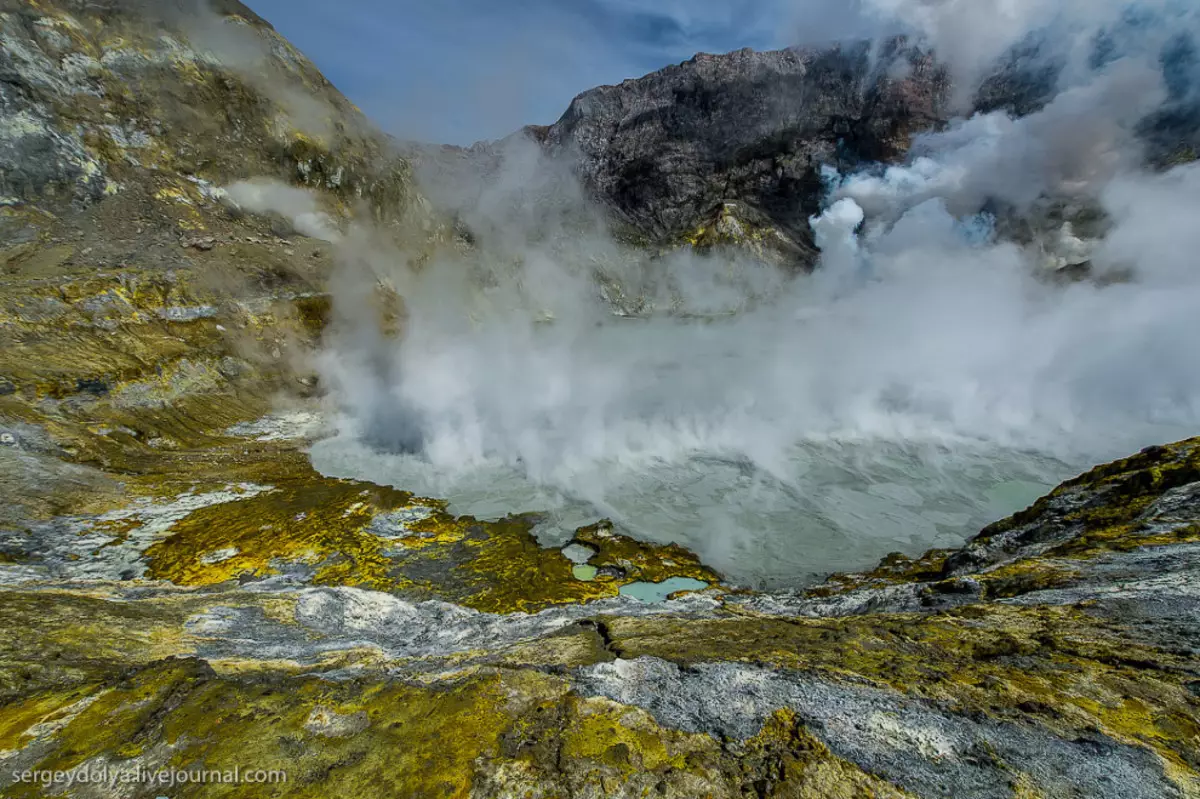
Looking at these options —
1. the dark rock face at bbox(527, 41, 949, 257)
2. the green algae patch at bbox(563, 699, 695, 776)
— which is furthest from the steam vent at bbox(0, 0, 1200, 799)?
the dark rock face at bbox(527, 41, 949, 257)

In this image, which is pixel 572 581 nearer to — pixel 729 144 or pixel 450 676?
pixel 450 676

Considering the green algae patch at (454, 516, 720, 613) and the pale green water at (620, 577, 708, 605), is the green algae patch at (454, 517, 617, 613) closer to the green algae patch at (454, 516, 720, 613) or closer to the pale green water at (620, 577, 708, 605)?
the green algae patch at (454, 516, 720, 613)

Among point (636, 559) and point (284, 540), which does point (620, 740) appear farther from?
point (284, 540)

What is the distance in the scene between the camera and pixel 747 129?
15125 cm

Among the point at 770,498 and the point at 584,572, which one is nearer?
the point at 584,572

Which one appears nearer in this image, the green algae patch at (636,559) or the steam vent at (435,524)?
the steam vent at (435,524)

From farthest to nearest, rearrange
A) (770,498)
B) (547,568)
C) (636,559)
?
(770,498), (636,559), (547,568)

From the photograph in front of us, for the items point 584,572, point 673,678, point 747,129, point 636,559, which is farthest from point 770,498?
point 747,129

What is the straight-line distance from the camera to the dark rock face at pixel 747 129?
141 meters

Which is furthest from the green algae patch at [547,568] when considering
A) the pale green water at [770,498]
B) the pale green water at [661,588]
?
the pale green water at [770,498]

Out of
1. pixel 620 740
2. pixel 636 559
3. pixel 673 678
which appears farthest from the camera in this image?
pixel 636 559

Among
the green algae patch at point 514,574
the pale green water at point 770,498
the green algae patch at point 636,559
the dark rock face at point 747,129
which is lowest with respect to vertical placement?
the green algae patch at point 514,574

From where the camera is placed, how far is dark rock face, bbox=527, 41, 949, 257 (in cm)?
14112

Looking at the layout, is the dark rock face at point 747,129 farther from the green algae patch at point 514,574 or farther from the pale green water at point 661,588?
the pale green water at point 661,588
